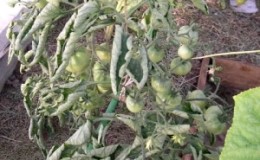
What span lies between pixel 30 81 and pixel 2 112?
105 cm

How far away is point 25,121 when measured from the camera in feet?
8.52

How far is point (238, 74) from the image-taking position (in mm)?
2631

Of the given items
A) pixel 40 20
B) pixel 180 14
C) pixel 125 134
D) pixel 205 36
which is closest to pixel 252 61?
pixel 205 36

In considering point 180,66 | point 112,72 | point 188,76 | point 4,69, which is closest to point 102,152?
point 180,66

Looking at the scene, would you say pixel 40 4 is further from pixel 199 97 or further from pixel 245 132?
pixel 245 132

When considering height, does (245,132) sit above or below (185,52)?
above

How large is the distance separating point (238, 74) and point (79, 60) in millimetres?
1339

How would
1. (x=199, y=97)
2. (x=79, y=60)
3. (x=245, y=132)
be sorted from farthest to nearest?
(x=199, y=97) → (x=79, y=60) → (x=245, y=132)

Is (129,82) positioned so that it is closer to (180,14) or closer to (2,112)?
(2,112)

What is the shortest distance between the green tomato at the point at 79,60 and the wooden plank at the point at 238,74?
1212 mm

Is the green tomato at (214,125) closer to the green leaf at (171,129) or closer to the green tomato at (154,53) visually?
the green leaf at (171,129)

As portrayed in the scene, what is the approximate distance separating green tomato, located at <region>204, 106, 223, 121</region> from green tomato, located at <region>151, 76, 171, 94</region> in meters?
0.24

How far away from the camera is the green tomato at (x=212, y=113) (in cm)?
167

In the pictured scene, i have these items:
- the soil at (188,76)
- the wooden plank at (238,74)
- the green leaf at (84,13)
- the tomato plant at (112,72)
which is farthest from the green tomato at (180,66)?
the wooden plank at (238,74)
